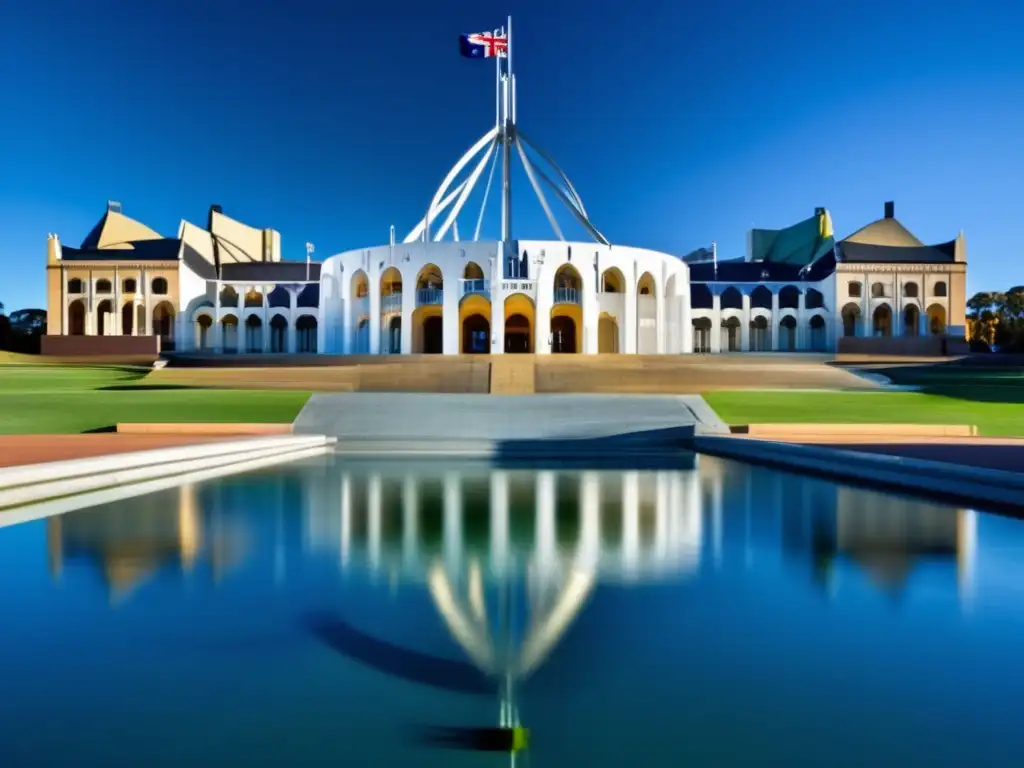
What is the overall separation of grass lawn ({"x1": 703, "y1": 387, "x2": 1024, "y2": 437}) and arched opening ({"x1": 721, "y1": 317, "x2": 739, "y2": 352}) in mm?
29221

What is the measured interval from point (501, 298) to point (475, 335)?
7.37 meters

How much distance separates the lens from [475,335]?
1608 inches

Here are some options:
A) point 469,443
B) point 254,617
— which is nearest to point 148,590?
point 254,617

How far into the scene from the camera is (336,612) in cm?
389

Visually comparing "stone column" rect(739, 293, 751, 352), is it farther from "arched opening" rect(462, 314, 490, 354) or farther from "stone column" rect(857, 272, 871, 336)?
"arched opening" rect(462, 314, 490, 354)

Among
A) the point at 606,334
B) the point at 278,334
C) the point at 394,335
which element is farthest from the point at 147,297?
the point at 606,334

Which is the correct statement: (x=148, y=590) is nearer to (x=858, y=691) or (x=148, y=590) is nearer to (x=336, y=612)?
(x=336, y=612)

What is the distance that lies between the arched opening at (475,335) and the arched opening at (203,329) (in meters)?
20.1

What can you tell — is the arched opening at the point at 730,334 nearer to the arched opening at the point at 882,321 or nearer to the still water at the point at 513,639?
the arched opening at the point at 882,321

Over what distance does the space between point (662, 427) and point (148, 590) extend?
→ 12.2 m

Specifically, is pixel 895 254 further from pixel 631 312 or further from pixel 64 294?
pixel 64 294

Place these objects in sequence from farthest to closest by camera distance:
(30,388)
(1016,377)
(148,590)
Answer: (1016,377) < (30,388) < (148,590)

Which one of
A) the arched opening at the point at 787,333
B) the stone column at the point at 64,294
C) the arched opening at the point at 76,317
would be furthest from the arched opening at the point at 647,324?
the stone column at the point at 64,294

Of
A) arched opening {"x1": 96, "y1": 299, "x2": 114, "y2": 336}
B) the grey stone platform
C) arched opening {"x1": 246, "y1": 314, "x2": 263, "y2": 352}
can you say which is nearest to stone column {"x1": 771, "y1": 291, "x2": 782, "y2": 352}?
the grey stone platform
